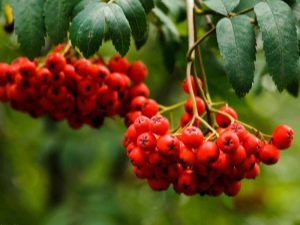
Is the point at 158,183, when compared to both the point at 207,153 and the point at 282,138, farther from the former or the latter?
the point at 282,138

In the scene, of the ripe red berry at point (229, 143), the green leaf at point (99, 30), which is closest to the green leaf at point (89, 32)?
the green leaf at point (99, 30)

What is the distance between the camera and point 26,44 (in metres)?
2.10

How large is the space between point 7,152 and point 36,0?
262cm

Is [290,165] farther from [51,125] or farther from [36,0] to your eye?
[36,0]

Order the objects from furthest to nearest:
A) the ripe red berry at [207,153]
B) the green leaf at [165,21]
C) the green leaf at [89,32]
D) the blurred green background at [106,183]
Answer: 1. the blurred green background at [106,183]
2. the green leaf at [165,21]
3. the green leaf at [89,32]
4. the ripe red berry at [207,153]

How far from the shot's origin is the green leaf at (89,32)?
2000mm

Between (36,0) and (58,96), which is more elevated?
(36,0)

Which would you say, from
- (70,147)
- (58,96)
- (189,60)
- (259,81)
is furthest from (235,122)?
(70,147)

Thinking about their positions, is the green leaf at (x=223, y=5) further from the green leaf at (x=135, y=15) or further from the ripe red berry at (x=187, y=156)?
the ripe red berry at (x=187, y=156)

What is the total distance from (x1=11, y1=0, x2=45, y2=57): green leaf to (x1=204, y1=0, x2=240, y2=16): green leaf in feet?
1.90

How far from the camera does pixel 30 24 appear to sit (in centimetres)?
212

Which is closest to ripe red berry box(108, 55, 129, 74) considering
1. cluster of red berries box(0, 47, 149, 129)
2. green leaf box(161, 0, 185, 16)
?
cluster of red berries box(0, 47, 149, 129)

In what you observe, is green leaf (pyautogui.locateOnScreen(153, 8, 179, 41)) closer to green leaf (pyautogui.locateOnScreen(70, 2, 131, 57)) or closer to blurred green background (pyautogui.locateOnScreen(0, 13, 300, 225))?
green leaf (pyautogui.locateOnScreen(70, 2, 131, 57))

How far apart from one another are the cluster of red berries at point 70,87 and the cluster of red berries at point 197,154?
0.33 metres
